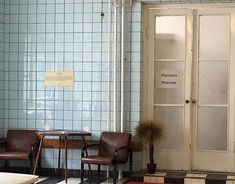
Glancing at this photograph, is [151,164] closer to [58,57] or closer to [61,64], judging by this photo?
[61,64]

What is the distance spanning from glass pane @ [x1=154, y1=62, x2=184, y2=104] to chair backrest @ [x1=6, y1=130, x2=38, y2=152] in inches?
80.1

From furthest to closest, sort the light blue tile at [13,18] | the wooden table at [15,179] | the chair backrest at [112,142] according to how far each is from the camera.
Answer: the light blue tile at [13,18], the chair backrest at [112,142], the wooden table at [15,179]

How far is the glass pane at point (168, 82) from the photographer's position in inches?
296

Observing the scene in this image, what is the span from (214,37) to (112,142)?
2231 millimetres

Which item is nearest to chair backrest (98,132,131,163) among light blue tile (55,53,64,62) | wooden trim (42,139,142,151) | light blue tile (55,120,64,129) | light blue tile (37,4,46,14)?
wooden trim (42,139,142,151)

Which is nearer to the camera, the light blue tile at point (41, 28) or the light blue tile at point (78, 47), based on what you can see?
the light blue tile at point (78, 47)

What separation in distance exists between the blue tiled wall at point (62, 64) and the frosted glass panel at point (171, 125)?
377 millimetres

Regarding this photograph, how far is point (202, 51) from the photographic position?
24.5ft

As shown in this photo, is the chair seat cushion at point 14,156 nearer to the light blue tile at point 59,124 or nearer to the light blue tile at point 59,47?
the light blue tile at point 59,124

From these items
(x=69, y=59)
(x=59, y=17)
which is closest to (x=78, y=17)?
(x=59, y=17)

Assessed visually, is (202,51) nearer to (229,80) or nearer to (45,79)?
(229,80)

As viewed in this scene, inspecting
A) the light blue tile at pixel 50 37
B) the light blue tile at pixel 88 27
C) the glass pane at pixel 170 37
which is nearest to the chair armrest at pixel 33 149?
the light blue tile at pixel 50 37

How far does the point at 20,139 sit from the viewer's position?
768cm

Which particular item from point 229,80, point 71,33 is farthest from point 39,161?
point 229,80
